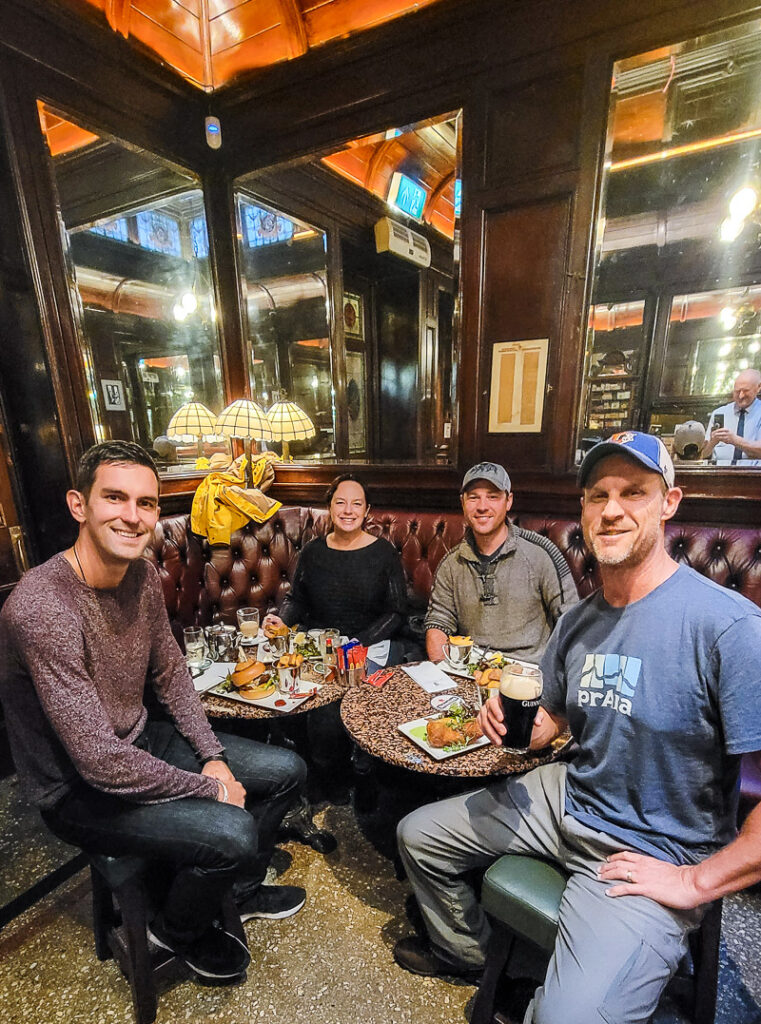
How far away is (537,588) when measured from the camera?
233 cm

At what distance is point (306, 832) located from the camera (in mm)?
2217

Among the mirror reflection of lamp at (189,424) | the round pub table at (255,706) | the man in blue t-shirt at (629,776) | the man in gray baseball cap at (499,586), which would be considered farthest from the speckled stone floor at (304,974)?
the mirror reflection of lamp at (189,424)

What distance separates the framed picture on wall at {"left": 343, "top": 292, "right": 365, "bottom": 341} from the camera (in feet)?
18.9

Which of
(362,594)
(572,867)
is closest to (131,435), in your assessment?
(362,594)

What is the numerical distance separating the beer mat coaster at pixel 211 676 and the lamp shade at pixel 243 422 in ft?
7.21

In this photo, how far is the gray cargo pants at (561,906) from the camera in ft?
3.42

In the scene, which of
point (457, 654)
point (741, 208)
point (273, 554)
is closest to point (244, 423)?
point (273, 554)

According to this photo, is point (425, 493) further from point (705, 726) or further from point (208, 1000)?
point (208, 1000)

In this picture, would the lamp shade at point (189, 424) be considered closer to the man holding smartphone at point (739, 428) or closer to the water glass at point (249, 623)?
the water glass at point (249, 623)

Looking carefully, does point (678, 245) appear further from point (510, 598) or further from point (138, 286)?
point (138, 286)

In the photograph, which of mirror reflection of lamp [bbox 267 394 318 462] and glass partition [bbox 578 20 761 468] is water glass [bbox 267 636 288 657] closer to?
glass partition [bbox 578 20 761 468]

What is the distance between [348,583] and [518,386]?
1.80 meters

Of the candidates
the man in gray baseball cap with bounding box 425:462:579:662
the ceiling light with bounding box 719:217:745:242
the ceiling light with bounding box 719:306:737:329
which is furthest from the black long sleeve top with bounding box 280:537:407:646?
the ceiling light with bounding box 719:306:737:329

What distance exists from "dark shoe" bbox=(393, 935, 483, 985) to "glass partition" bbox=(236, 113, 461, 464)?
9.32 ft
